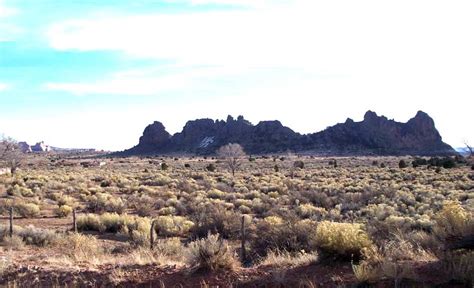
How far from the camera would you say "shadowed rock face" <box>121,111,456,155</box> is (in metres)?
132

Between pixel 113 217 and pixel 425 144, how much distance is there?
13313cm

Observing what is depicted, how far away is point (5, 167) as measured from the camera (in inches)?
2218

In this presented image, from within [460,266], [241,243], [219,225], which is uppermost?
[460,266]

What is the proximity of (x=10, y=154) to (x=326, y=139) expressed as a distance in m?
96.8

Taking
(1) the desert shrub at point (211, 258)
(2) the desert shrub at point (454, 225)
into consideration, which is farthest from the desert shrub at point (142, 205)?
(2) the desert shrub at point (454, 225)

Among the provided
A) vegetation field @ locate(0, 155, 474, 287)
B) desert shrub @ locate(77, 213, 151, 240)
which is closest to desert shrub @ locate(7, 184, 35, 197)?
vegetation field @ locate(0, 155, 474, 287)

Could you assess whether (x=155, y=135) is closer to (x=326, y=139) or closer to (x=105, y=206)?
(x=326, y=139)

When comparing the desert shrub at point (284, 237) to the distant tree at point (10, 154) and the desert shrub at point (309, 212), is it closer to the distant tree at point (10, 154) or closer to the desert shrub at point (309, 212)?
the desert shrub at point (309, 212)

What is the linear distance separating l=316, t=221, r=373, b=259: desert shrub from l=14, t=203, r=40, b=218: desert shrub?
19827 millimetres

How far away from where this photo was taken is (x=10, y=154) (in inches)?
2143

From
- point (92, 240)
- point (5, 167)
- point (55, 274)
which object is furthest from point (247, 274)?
point (5, 167)

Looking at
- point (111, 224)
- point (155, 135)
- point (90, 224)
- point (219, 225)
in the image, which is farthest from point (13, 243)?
point (155, 135)

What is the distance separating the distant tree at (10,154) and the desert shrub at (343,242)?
165ft

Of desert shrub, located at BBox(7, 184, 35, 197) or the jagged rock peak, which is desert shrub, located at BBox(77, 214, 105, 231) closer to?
desert shrub, located at BBox(7, 184, 35, 197)
